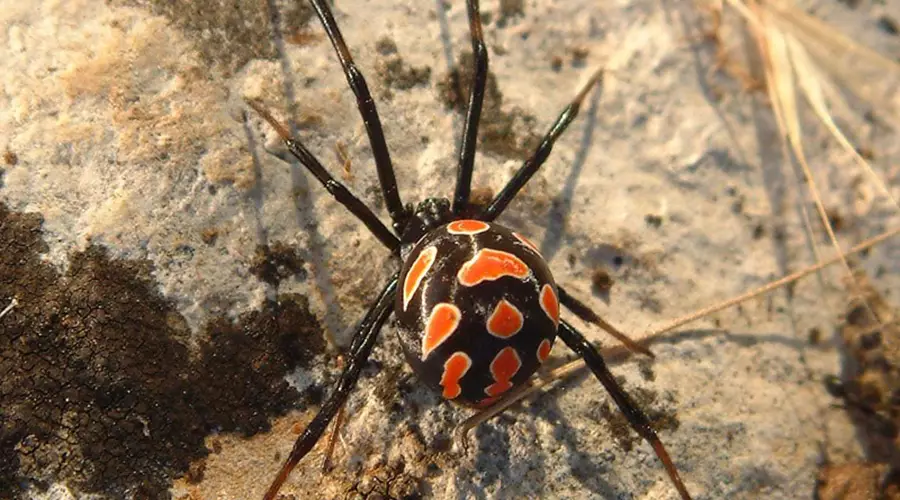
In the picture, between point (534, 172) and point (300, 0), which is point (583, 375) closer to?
point (534, 172)

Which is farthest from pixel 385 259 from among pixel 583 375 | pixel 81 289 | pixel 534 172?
pixel 81 289

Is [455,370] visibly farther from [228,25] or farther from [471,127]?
[228,25]

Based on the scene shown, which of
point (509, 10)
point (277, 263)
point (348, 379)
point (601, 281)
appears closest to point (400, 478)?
point (348, 379)

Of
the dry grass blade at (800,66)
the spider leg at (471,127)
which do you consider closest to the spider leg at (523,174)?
the spider leg at (471,127)

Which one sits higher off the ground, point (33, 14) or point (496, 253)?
point (33, 14)

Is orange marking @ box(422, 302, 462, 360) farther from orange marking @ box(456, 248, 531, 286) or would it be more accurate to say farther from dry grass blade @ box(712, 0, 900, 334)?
dry grass blade @ box(712, 0, 900, 334)

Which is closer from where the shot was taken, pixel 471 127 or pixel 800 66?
pixel 471 127
